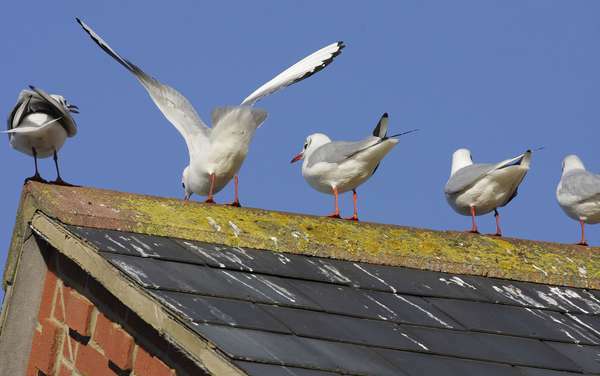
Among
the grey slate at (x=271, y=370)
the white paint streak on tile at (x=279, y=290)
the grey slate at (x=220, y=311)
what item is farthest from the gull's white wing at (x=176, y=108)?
the grey slate at (x=271, y=370)

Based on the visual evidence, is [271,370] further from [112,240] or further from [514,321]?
[514,321]

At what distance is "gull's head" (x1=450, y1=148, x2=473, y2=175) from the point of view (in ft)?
39.0

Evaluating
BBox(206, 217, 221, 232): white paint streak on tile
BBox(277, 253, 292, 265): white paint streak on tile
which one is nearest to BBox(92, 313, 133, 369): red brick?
BBox(206, 217, 221, 232): white paint streak on tile

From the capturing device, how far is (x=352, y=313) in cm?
545

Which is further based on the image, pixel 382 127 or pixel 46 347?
pixel 382 127

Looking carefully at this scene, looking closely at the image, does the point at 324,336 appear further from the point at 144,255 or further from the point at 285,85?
the point at 285,85

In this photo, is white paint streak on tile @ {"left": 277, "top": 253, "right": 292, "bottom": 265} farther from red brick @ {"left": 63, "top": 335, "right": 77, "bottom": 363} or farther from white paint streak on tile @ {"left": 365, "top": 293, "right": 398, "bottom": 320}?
red brick @ {"left": 63, "top": 335, "right": 77, "bottom": 363}

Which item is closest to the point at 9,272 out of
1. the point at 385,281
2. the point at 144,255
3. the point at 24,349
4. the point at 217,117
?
the point at 24,349

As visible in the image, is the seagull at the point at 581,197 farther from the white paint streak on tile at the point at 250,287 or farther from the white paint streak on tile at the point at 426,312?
the white paint streak on tile at the point at 250,287

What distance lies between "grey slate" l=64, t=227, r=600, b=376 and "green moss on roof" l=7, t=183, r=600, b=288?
10 centimetres

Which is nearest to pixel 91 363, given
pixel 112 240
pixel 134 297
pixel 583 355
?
pixel 112 240

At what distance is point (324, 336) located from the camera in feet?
16.4

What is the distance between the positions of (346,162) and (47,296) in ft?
15.3

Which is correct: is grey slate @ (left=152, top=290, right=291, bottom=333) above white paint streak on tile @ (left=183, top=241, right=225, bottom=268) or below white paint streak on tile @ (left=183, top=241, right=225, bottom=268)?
below
